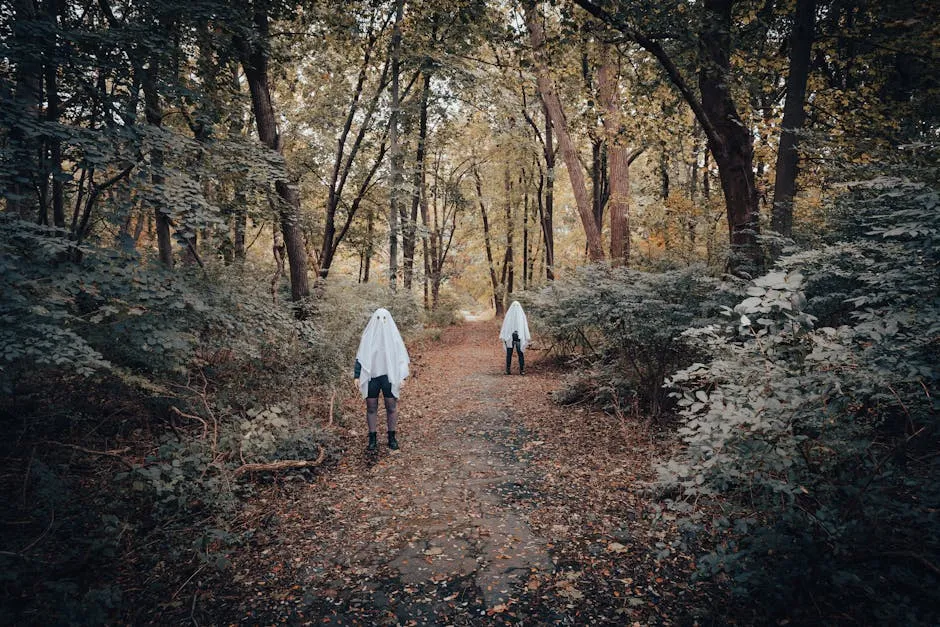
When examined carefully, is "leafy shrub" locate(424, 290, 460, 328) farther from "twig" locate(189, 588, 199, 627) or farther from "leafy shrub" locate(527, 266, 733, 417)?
"twig" locate(189, 588, 199, 627)

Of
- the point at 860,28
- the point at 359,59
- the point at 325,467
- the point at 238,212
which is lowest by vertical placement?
the point at 325,467

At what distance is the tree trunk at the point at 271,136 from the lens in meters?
8.48

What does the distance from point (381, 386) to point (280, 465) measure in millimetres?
1729

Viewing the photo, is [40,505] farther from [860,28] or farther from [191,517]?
[860,28]

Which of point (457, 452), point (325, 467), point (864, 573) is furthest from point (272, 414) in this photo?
point (864, 573)

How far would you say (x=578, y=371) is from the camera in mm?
8672

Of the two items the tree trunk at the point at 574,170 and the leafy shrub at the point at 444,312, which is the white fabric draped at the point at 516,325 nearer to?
the tree trunk at the point at 574,170

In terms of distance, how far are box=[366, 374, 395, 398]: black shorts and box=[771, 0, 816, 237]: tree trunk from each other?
20.0ft

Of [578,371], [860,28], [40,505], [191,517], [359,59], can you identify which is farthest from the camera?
[359,59]

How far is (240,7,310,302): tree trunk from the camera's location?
848cm

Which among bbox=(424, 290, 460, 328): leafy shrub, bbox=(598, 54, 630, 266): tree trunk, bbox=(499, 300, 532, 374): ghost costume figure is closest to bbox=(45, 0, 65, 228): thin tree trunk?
bbox=(499, 300, 532, 374): ghost costume figure

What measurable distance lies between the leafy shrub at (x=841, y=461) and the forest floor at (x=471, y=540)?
1.84ft

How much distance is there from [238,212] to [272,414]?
5622 mm

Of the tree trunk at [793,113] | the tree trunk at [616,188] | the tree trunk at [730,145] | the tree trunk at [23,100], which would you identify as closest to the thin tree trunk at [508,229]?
the tree trunk at [616,188]
